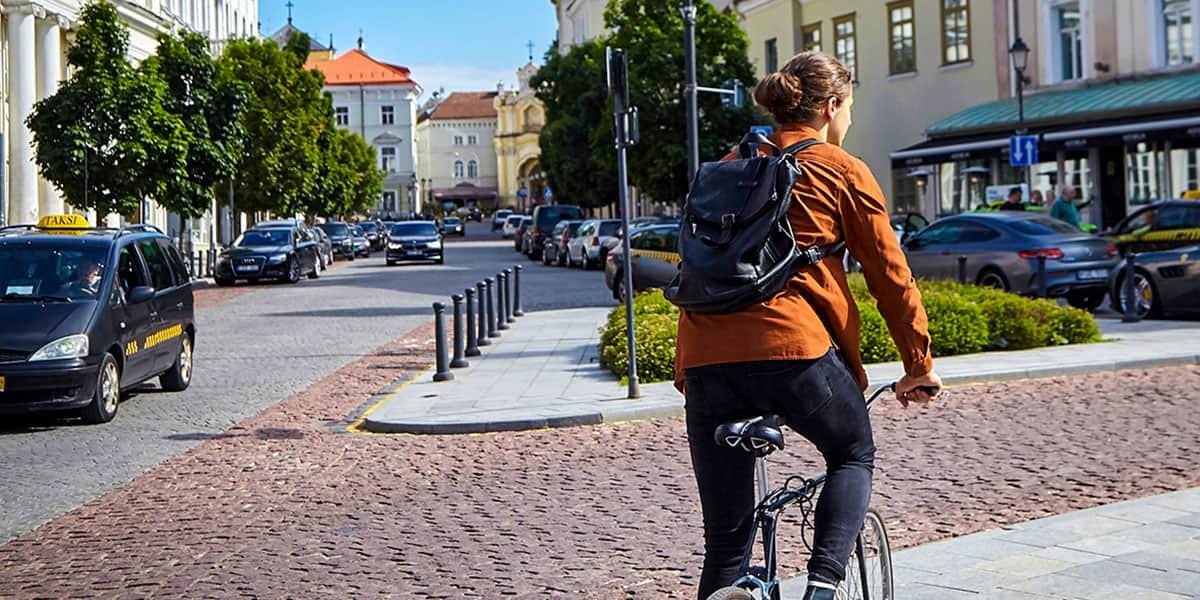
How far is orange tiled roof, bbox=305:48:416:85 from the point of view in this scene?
487 ft

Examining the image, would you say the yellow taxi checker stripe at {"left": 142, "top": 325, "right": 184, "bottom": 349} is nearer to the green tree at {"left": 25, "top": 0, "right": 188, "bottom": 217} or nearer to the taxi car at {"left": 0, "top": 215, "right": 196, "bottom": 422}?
the taxi car at {"left": 0, "top": 215, "right": 196, "bottom": 422}

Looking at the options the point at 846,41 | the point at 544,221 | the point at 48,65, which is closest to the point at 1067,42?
the point at 846,41

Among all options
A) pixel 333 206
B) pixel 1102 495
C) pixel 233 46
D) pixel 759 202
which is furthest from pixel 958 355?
pixel 333 206

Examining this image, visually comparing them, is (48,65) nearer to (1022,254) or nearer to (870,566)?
(1022,254)

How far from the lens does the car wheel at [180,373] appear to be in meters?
14.8

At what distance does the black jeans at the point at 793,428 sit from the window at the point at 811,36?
4448 centimetres

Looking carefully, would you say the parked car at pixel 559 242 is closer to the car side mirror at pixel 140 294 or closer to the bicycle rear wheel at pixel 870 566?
the car side mirror at pixel 140 294

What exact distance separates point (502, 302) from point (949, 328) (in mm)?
Result: 8711

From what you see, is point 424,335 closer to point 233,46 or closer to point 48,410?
point 48,410

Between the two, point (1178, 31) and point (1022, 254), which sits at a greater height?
point (1178, 31)

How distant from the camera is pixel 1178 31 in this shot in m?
32.7

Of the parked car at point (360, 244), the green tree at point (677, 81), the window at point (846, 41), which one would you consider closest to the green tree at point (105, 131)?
the green tree at point (677, 81)

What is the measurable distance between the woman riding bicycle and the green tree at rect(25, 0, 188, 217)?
32928mm

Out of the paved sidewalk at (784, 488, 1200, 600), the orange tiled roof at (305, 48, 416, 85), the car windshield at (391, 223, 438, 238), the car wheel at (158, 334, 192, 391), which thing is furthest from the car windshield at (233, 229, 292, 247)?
the orange tiled roof at (305, 48, 416, 85)
